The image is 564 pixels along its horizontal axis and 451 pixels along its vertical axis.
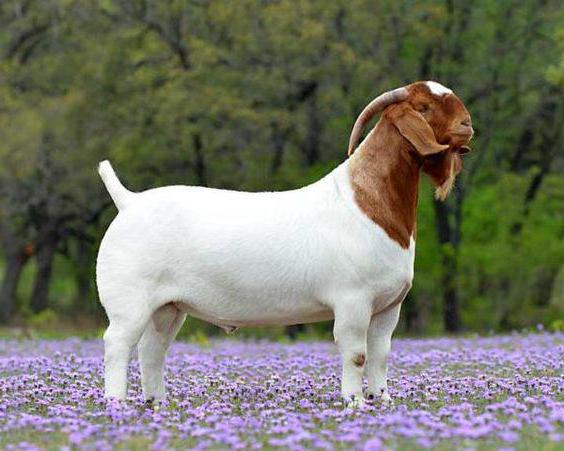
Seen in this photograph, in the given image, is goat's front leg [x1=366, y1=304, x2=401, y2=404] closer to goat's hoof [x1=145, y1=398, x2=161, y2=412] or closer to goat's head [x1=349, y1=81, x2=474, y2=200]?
goat's head [x1=349, y1=81, x2=474, y2=200]

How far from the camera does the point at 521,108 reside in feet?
105

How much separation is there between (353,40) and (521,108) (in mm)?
5164

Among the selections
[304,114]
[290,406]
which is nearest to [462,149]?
[290,406]

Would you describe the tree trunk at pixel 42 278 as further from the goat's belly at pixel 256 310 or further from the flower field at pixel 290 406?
the goat's belly at pixel 256 310

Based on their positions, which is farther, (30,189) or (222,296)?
(30,189)

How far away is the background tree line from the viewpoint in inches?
1193

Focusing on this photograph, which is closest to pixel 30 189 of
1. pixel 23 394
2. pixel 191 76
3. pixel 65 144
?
pixel 65 144

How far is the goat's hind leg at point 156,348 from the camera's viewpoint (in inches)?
355

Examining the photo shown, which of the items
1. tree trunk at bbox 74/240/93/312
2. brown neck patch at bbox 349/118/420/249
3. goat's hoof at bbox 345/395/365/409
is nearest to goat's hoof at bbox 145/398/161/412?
goat's hoof at bbox 345/395/365/409

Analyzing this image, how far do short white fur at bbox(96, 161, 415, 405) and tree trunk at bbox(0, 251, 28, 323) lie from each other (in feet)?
92.4

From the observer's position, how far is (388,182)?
8.59 metres

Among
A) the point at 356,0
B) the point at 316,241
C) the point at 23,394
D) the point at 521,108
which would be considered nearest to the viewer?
the point at 316,241

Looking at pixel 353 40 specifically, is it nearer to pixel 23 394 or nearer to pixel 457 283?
pixel 457 283

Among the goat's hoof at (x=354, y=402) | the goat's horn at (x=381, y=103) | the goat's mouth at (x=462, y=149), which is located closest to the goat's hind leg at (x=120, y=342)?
the goat's hoof at (x=354, y=402)
